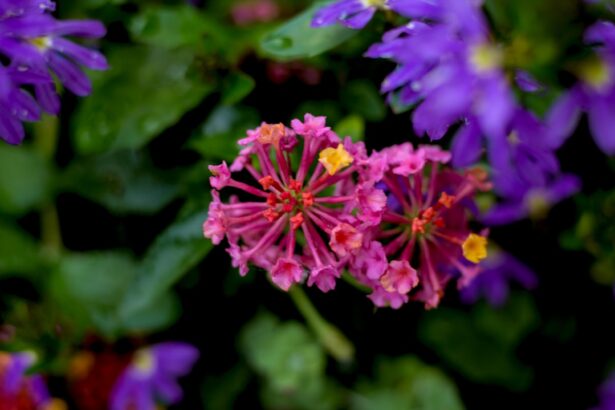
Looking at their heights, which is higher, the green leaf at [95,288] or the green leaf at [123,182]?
the green leaf at [123,182]

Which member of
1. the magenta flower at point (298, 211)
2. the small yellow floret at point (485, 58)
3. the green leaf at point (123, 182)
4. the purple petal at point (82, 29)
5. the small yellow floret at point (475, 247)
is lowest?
the green leaf at point (123, 182)

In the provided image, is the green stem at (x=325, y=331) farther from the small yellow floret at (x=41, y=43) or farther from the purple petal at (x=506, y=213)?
the small yellow floret at (x=41, y=43)

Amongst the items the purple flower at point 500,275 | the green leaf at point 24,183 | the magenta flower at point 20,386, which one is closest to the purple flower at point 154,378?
the magenta flower at point 20,386

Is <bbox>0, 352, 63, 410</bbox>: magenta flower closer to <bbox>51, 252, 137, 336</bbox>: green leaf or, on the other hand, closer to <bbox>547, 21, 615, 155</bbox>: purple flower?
<bbox>51, 252, 137, 336</bbox>: green leaf

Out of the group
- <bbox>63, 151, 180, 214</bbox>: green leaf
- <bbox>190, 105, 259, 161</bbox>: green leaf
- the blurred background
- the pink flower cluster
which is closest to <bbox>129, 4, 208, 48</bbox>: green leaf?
the blurred background

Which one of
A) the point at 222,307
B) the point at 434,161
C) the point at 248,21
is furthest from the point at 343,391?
the point at 248,21

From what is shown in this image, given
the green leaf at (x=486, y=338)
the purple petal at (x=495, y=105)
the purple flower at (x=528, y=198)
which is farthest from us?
the green leaf at (x=486, y=338)

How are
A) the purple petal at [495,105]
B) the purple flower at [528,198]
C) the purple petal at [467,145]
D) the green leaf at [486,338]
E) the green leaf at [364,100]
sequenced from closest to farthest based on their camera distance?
the purple petal at [495,105], the purple petal at [467,145], the green leaf at [364,100], the purple flower at [528,198], the green leaf at [486,338]

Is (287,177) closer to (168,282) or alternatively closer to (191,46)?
(168,282)
